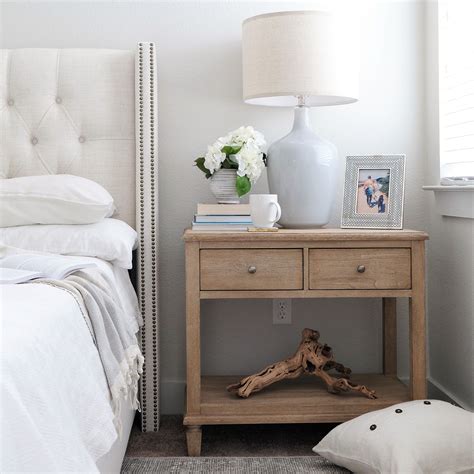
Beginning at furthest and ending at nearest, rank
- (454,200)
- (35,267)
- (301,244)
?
(454,200), (301,244), (35,267)

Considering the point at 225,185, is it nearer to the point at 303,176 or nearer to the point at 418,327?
the point at 303,176

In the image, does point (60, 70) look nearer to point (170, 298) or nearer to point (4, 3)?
point (4, 3)

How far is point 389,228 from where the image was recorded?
2.29 metres

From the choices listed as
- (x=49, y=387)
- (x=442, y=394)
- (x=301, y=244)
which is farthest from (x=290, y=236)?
(x=49, y=387)

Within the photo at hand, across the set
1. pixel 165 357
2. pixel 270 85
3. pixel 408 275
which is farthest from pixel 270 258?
pixel 165 357

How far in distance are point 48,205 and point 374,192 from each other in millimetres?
1018

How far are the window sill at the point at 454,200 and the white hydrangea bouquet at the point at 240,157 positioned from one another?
1.97ft

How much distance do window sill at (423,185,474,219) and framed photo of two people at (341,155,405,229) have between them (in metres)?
0.17

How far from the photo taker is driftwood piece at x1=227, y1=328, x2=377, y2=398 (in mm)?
2209

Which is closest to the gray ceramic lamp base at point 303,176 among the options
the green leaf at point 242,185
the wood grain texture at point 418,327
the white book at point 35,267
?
the green leaf at point 242,185

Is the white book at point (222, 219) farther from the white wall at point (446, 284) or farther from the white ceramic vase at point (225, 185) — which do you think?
the white wall at point (446, 284)

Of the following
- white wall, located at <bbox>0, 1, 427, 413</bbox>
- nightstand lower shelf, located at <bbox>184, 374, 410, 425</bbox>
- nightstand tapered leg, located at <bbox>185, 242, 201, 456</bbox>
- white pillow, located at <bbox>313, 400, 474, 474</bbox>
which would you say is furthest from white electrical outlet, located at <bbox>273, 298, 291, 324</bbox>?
white pillow, located at <bbox>313, 400, 474, 474</bbox>

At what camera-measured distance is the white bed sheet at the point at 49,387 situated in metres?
0.89

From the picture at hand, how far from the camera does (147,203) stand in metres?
2.40
